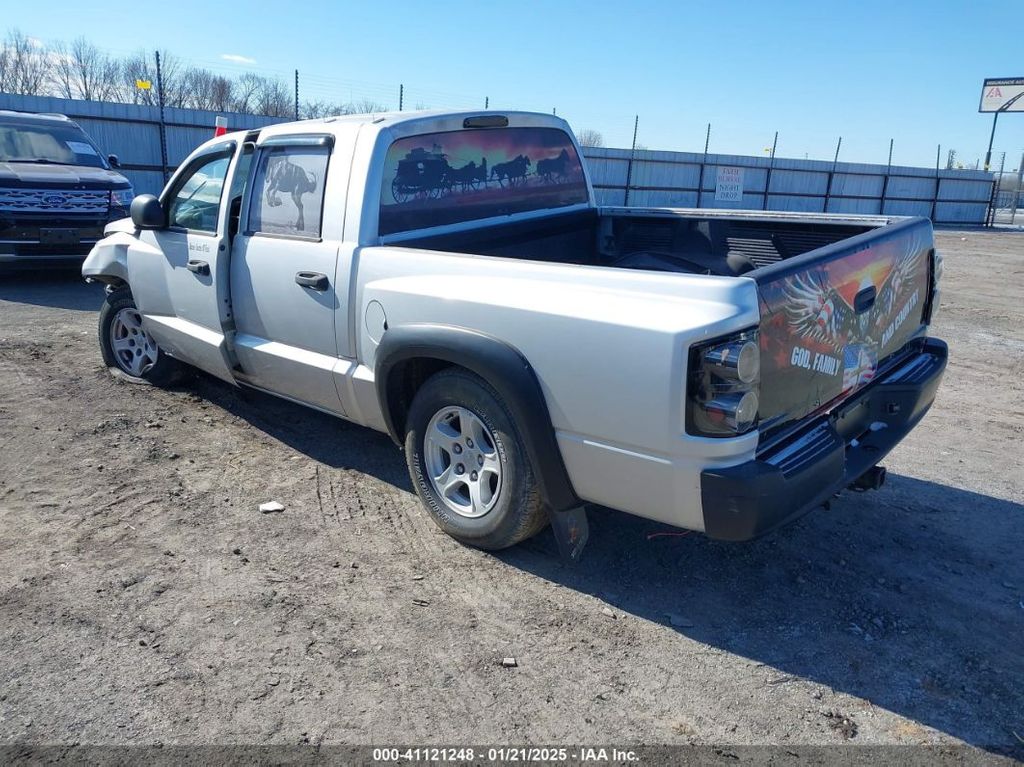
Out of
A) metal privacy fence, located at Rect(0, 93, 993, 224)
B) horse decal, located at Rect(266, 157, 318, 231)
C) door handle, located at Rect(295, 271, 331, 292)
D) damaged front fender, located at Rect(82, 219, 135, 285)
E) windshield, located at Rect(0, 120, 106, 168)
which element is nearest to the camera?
door handle, located at Rect(295, 271, 331, 292)

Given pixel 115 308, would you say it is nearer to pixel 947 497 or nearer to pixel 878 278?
pixel 878 278

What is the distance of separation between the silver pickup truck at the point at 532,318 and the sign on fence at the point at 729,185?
2148 cm

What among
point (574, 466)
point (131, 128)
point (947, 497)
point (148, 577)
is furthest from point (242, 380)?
point (131, 128)

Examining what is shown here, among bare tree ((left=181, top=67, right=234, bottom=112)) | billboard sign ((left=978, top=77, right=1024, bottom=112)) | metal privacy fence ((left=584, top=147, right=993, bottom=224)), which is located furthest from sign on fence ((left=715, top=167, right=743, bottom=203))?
billboard sign ((left=978, top=77, right=1024, bottom=112))

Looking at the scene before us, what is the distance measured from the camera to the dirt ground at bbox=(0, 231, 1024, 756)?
8.91 ft

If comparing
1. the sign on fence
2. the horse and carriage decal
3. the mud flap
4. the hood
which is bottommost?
the mud flap

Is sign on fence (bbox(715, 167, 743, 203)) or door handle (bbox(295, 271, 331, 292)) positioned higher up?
sign on fence (bbox(715, 167, 743, 203))

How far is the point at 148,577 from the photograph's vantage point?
3.56m

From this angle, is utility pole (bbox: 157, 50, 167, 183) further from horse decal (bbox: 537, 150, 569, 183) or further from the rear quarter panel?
the rear quarter panel

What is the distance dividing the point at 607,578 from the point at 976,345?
22.1 feet

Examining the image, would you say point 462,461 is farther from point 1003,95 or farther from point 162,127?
point 1003,95

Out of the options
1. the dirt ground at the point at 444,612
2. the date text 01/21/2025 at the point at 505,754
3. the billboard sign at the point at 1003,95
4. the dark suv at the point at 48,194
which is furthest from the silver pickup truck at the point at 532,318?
the billboard sign at the point at 1003,95

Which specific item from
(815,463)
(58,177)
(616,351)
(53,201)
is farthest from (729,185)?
(616,351)

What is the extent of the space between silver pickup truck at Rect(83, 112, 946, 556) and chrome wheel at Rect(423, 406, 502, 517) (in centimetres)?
1
